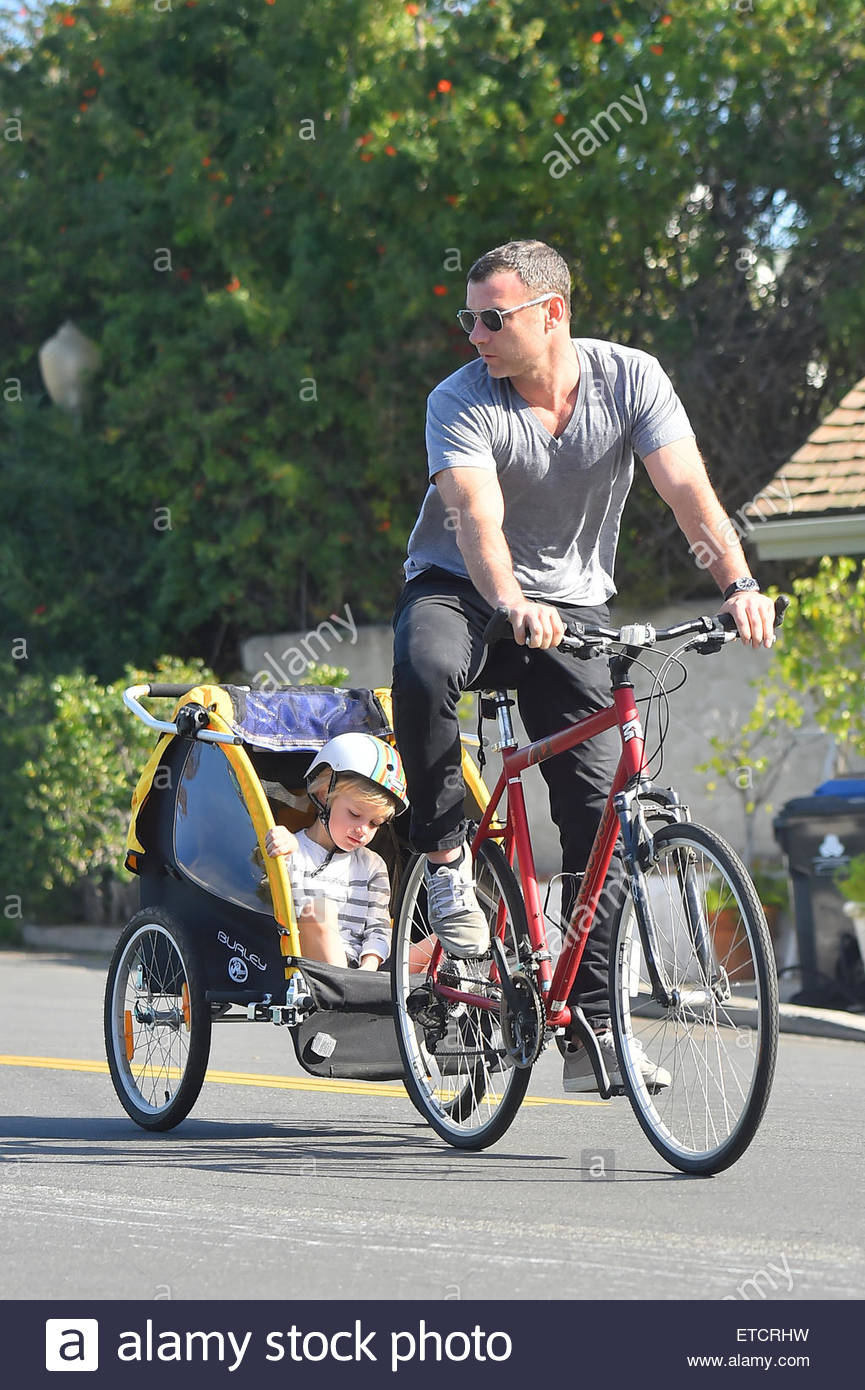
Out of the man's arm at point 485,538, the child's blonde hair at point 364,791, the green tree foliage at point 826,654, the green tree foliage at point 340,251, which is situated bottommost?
the child's blonde hair at point 364,791

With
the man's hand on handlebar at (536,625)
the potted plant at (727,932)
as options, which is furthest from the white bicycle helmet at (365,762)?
the potted plant at (727,932)

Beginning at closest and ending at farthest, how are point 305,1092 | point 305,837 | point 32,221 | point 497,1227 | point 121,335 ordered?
1. point 497,1227
2. point 305,837
3. point 305,1092
4. point 121,335
5. point 32,221

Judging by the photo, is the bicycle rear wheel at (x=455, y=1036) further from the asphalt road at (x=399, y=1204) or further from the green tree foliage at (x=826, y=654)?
the green tree foliage at (x=826, y=654)

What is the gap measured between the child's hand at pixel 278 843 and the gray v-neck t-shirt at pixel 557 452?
95cm

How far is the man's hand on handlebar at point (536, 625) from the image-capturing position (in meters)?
4.96

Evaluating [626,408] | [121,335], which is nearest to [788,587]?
[121,335]

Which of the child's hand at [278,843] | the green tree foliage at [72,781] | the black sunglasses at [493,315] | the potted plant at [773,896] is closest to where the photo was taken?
the black sunglasses at [493,315]

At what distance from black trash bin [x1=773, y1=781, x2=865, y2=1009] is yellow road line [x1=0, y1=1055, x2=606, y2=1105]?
373cm

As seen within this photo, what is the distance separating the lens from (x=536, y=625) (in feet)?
16.2

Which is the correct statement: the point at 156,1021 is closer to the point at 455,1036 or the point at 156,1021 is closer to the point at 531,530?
the point at 455,1036

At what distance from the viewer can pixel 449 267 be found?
16.4 m

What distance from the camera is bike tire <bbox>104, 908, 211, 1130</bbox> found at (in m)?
6.26

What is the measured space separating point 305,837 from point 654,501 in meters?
10.7

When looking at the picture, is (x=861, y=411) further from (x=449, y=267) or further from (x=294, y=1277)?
(x=294, y=1277)
